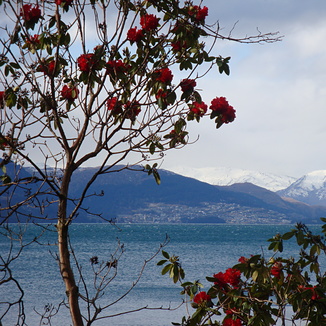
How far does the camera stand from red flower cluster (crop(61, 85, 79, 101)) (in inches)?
125

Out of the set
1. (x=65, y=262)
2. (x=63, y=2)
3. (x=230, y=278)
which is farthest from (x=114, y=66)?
(x=230, y=278)

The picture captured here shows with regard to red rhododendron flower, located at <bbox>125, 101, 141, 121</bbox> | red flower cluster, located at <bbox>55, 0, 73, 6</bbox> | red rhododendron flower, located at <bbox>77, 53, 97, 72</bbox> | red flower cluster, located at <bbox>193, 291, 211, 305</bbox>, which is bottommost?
red flower cluster, located at <bbox>193, 291, 211, 305</bbox>

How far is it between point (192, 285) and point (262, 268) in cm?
48

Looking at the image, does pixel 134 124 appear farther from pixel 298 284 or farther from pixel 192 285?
pixel 298 284

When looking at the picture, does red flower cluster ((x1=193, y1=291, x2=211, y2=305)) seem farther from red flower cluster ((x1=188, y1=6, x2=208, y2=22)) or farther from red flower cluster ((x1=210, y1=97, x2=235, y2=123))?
red flower cluster ((x1=188, y1=6, x2=208, y2=22))

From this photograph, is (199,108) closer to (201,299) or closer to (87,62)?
(87,62)

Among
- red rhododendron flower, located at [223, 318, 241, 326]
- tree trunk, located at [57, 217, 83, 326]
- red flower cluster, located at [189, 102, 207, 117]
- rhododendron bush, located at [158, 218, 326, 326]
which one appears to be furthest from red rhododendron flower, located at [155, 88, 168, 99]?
red rhododendron flower, located at [223, 318, 241, 326]

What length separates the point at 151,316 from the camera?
17.6 m

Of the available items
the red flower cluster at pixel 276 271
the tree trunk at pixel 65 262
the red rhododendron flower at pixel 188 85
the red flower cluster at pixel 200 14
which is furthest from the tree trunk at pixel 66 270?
the red flower cluster at pixel 276 271

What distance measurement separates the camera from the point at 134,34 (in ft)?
10.2

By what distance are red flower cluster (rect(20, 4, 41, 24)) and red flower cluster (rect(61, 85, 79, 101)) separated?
438 millimetres

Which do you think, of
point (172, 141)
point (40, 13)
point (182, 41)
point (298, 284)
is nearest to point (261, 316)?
point (298, 284)

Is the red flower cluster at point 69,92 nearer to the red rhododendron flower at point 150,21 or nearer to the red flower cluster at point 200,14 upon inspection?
the red rhododendron flower at point 150,21

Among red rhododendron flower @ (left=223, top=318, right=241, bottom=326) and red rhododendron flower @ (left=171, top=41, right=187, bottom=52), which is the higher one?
red rhododendron flower @ (left=171, top=41, right=187, bottom=52)
